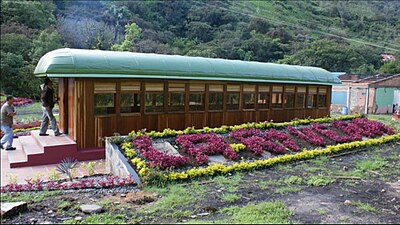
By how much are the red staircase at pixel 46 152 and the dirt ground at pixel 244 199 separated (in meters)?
2.41

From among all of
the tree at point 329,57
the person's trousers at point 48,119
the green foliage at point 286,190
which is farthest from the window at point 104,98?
the tree at point 329,57

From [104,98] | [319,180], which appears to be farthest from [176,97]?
[319,180]

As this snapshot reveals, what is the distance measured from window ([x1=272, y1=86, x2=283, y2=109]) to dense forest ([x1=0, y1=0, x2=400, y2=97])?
19.1m

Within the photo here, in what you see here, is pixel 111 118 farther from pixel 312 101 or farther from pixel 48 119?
pixel 312 101

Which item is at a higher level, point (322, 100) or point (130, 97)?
point (130, 97)

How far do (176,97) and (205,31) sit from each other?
45.9 metres

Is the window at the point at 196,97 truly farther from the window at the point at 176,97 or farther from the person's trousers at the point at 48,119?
the person's trousers at the point at 48,119

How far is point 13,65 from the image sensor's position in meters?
25.3

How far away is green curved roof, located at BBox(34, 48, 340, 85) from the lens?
8008 mm

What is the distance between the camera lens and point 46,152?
7.73 metres

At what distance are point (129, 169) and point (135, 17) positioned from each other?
4743cm

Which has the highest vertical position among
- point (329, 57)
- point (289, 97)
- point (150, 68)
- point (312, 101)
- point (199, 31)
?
point (199, 31)

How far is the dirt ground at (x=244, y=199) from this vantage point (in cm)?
455

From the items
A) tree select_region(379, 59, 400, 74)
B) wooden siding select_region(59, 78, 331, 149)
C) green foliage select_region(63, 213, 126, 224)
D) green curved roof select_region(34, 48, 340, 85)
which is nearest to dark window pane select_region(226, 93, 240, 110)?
wooden siding select_region(59, 78, 331, 149)
